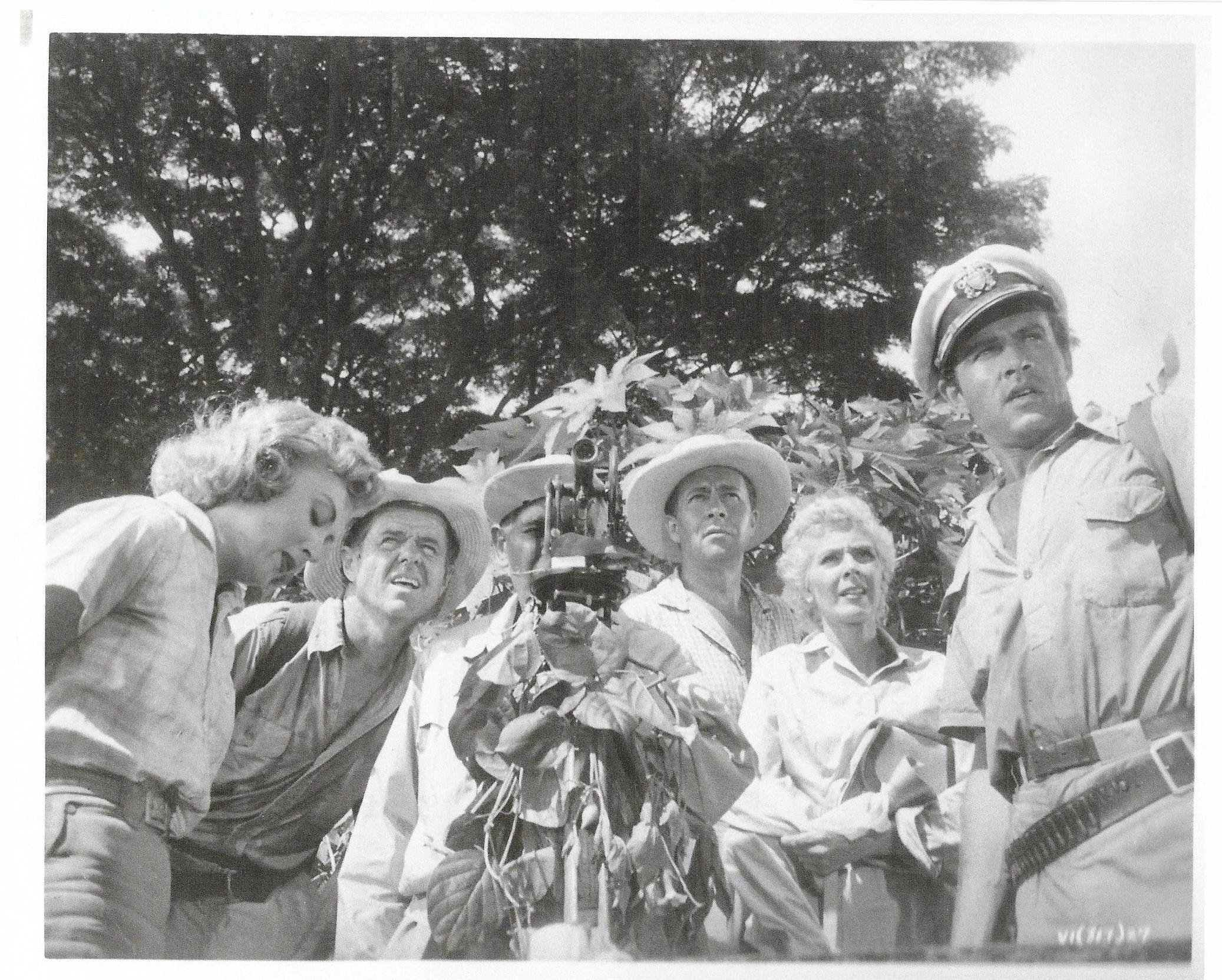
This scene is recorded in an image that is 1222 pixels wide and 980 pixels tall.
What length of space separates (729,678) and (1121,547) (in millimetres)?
1476

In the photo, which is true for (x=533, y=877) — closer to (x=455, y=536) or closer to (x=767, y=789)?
(x=767, y=789)

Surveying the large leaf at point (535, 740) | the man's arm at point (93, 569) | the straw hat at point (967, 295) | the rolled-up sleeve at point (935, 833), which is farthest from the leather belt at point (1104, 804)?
the man's arm at point (93, 569)

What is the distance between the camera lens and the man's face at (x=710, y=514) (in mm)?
6125

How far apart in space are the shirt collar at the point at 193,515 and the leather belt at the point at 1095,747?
299 centimetres

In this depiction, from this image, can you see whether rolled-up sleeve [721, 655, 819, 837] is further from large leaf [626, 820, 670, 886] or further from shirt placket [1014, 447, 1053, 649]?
shirt placket [1014, 447, 1053, 649]

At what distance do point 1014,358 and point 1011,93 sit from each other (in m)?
1.01

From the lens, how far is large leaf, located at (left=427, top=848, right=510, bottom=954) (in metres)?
5.85

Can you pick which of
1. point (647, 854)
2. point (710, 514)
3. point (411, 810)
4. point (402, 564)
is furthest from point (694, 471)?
point (411, 810)

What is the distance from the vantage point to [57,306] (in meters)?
6.23

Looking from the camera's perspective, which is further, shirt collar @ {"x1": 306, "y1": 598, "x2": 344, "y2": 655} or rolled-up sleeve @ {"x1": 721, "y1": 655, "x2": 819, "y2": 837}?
shirt collar @ {"x1": 306, "y1": 598, "x2": 344, "y2": 655}

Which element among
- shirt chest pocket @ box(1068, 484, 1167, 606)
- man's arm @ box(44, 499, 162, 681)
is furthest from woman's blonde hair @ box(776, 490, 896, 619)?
man's arm @ box(44, 499, 162, 681)

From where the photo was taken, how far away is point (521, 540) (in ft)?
20.0

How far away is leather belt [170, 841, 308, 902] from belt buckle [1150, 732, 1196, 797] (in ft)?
9.96

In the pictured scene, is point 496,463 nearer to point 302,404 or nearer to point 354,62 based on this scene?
point 302,404
